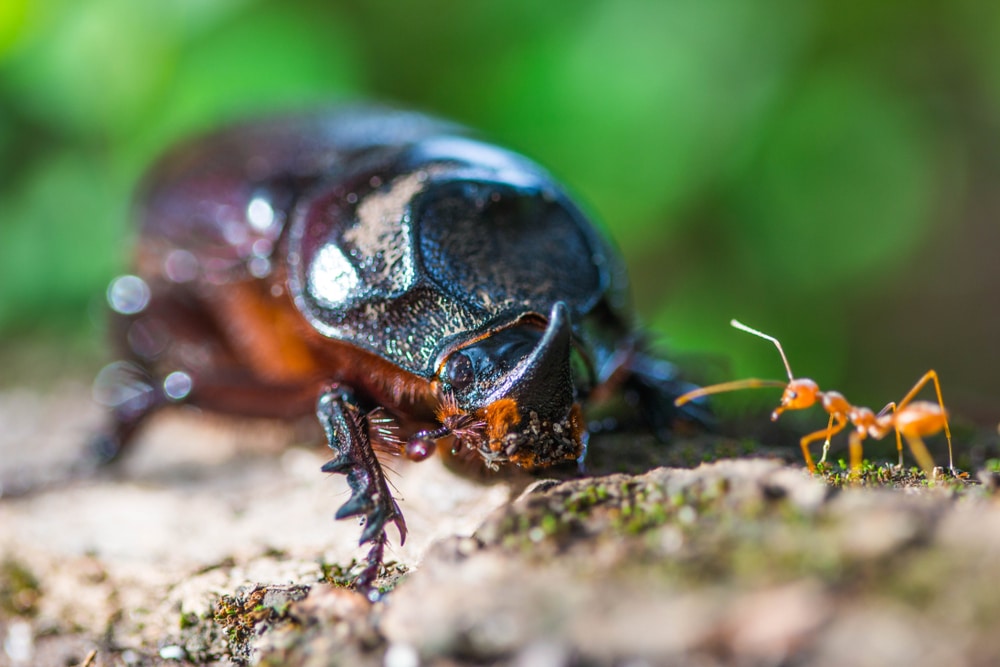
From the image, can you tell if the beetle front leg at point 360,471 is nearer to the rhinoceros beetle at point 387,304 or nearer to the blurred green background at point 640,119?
the rhinoceros beetle at point 387,304

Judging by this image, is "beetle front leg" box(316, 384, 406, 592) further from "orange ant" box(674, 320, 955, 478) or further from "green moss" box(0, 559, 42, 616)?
"green moss" box(0, 559, 42, 616)

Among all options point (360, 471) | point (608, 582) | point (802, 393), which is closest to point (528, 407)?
point (360, 471)

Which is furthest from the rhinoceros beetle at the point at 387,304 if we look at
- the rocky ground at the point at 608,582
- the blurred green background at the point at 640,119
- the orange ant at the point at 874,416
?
the blurred green background at the point at 640,119

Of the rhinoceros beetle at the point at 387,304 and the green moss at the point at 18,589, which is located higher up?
the rhinoceros beetle at the point at 387,304

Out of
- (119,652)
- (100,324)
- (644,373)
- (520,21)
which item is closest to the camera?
(119,652)

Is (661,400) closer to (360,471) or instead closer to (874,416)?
(874,416)

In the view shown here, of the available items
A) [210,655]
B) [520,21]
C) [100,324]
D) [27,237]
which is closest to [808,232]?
[520,21]

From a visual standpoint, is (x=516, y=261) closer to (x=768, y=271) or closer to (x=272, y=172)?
(x=272, y=172)

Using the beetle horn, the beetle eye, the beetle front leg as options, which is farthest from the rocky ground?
the beetle eye
